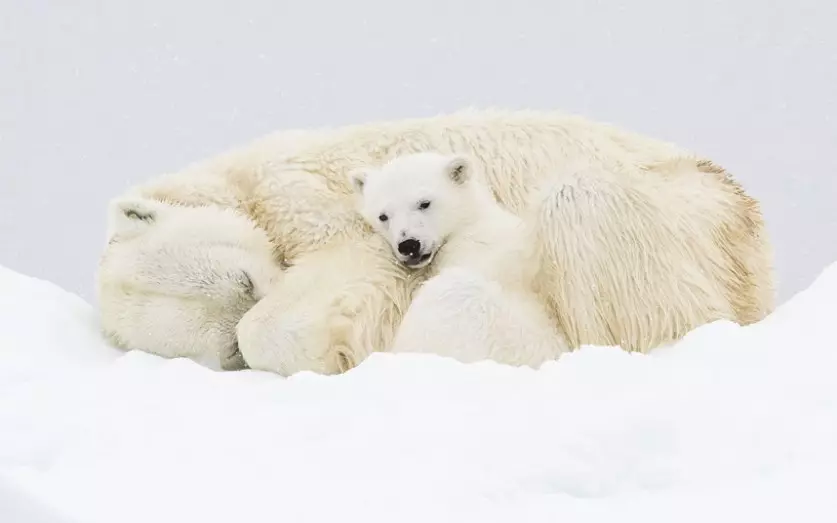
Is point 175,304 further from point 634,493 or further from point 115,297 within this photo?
point 634,493

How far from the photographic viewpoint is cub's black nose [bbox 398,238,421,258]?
2916 millimetres

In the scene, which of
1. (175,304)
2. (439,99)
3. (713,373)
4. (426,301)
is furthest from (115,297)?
(439,99)

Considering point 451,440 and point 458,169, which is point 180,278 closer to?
point 458,169

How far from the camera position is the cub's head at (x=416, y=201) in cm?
296

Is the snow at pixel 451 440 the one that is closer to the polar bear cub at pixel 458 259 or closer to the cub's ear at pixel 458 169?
the polar bear cub at pixel 458 259

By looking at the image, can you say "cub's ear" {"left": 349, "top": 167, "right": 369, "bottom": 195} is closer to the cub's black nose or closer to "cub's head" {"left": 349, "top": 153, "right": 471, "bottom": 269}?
"cub's head" {"left": 349, "top": 153, "right": 471, "bottom": 269}

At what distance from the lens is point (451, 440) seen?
6.45 feet

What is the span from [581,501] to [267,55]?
767 inches

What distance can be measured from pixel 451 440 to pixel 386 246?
3.85 feet

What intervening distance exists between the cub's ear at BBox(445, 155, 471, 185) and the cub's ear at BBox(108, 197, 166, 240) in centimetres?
91

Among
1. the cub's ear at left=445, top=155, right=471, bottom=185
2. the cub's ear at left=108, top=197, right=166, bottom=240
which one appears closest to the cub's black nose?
the cub's ear at left=445, top=155, right=471, bottom=185

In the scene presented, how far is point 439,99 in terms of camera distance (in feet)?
54.3

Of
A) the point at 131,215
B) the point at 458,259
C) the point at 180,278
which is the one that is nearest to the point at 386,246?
the point at 458,259

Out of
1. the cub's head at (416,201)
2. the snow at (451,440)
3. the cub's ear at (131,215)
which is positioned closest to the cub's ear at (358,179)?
the cub's head at (416,201)
